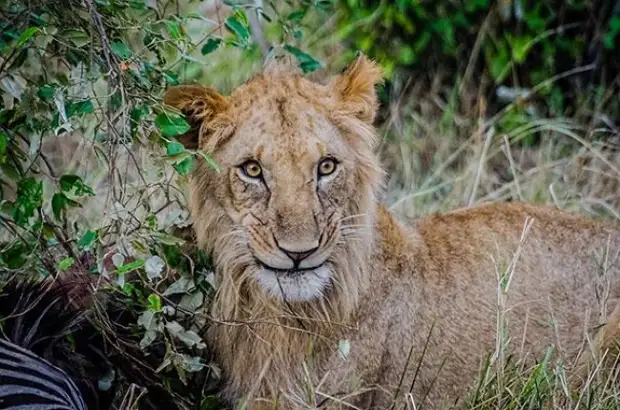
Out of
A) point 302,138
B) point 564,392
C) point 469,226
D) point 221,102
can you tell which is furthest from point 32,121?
point 564,392

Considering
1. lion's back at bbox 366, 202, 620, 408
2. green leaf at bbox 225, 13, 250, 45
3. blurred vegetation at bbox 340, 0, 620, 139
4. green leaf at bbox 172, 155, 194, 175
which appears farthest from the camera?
blurred vegetation at bbox 340, 0, 620, 139

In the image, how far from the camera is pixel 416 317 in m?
4.30

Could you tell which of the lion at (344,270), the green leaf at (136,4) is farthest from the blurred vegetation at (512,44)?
the green leaf at (136,4)

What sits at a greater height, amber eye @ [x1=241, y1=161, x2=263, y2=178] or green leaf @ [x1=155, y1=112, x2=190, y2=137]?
green leaf @ [x1=155, y1=112, x2=190, y2=137]

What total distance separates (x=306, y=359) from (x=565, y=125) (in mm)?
2996

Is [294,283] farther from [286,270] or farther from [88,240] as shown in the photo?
[88,240]

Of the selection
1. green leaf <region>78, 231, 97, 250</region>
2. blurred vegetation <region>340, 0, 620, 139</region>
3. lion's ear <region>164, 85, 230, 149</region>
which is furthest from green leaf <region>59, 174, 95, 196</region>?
blurred vegetation <region>340, 0, 620, 139</region>

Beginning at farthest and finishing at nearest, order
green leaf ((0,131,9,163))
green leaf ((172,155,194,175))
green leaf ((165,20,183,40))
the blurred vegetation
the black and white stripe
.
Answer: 1. the blurred vegetation
2. green leaf ((0,131,9,163))
3. green leaf ((165,20,183,40))
4. green leaf ((172,155,194,175))
5. the black and white stripe

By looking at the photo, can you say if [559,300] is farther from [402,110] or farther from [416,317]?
[402,110]

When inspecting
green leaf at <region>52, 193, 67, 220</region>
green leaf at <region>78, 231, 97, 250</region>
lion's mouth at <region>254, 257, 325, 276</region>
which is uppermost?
green leaf at <region>52, 193, 67, 220</region>

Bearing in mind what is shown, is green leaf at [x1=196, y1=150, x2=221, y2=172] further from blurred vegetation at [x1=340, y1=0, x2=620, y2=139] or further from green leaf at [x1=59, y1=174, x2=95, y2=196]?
blurred vegetation at [x1=340, y1=0, x2=620, y2=139]

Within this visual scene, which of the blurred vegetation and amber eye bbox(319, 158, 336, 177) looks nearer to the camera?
amber eye bbox(319, 158, 336, 177)

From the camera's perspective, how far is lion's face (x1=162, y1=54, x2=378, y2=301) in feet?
12.6

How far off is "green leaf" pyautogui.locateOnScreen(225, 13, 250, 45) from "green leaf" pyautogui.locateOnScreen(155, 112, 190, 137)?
1.49 ft
